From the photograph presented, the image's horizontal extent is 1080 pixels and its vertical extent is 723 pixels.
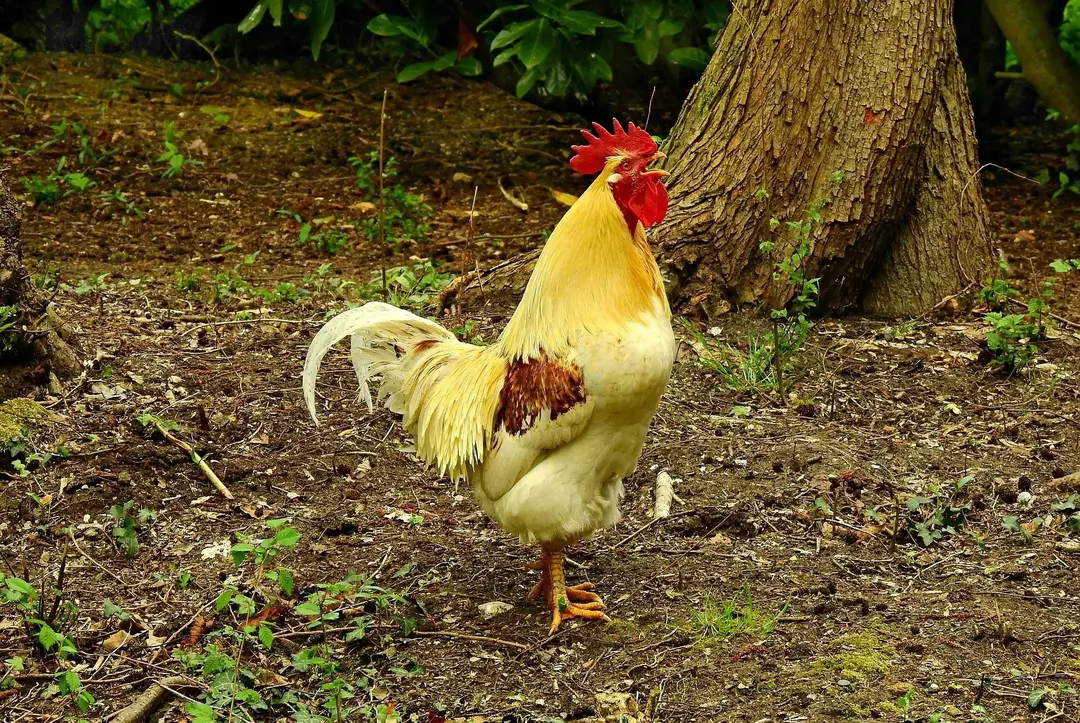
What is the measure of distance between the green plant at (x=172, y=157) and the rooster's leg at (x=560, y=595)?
560cm

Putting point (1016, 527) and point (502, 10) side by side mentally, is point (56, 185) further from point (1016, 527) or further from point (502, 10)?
point (1016, 527)

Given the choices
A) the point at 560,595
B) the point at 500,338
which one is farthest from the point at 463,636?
the point at 500,338

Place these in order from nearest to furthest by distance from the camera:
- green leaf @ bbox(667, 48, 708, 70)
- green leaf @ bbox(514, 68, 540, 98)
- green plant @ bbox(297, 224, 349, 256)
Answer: green plant @ bbox(297, 224, 349, 256), green leaf @ bbox(514, 68, 540, 98), green leaf @ bbox(667, 48, 708, 70)

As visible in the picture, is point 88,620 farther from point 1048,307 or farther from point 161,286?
point 1048,307

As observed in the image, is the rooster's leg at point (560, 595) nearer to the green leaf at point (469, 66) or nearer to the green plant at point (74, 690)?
the green plant at point (74, 690)

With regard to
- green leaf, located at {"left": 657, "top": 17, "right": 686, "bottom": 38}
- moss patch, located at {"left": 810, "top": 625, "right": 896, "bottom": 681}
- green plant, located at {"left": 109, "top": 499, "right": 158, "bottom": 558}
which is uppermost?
green leaf, located at {"left": 657, "top": 17, "right": 686, "bottom": 38}

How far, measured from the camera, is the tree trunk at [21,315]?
17.0ft

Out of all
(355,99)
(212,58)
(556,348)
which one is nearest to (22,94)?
(212,58)

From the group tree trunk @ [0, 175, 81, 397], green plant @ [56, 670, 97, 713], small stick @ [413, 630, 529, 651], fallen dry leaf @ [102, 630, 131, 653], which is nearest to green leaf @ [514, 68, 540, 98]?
tree trunk @ [0, 175, 81, 397]

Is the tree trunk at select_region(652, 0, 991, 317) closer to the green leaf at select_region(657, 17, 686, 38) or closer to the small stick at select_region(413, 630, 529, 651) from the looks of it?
the green leaf at select_region(657, 17, 686, 38)

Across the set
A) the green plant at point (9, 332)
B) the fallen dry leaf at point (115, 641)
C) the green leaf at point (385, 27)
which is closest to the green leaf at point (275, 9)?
the green leaf at point (385, 27)

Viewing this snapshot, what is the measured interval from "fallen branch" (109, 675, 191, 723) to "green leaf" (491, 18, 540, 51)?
5606 mm

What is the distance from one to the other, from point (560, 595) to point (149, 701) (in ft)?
4.59

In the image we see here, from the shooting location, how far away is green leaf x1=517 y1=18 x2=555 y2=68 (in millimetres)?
8289
